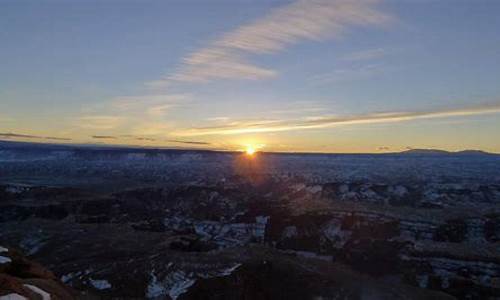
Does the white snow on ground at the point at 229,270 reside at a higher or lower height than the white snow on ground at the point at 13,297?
lower

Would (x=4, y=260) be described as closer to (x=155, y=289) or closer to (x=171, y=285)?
(x=155, y=289)

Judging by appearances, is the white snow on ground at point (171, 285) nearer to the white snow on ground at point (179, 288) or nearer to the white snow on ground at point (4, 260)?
the white snow on ground at point (179, 288)

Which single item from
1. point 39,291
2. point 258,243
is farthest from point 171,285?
point 39,291

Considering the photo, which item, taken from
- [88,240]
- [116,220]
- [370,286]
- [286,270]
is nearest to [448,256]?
[370,286]

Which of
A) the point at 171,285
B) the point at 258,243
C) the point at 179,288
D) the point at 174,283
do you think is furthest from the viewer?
the point at 258,243

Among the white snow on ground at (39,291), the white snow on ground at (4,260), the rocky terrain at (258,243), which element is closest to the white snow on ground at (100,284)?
the rocky terrain at (258,243)

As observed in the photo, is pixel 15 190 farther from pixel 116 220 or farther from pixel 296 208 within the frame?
pixel 296 208
